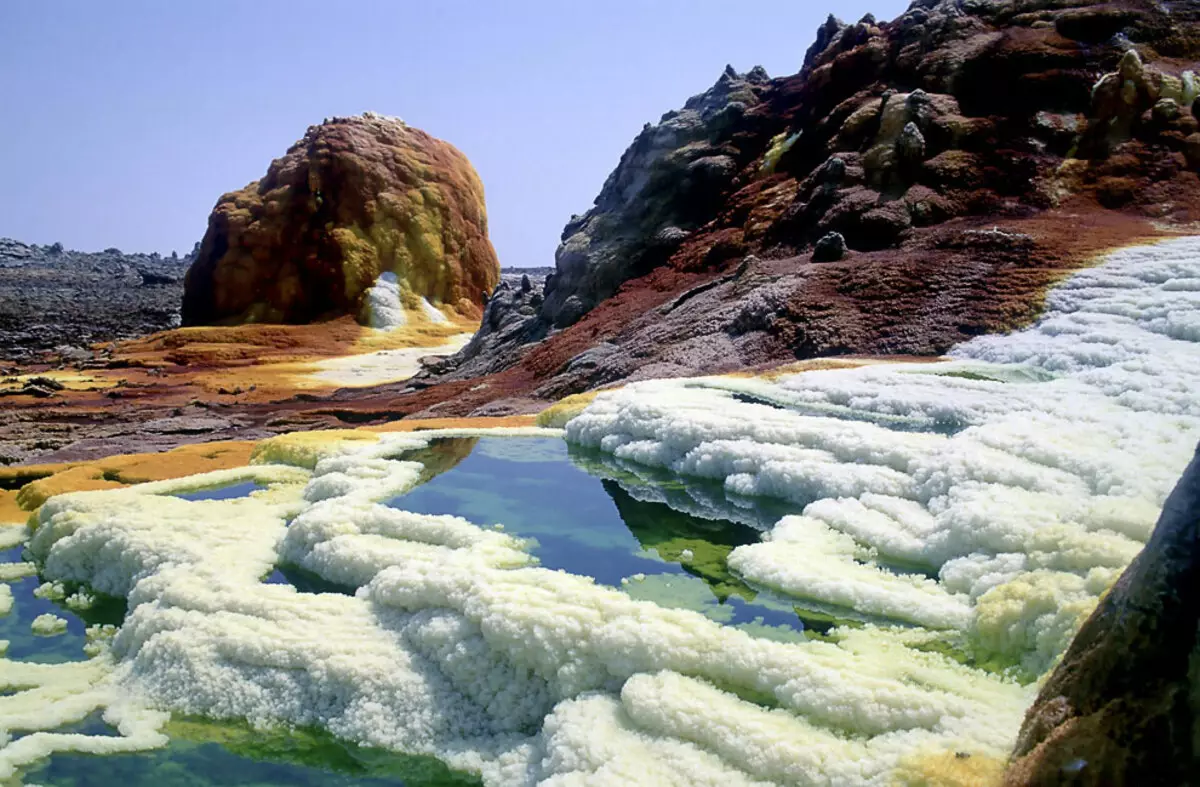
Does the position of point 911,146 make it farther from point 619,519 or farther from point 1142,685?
point 1142,685

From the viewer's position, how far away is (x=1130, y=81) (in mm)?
19516

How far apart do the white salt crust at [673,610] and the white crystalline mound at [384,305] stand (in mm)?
35245

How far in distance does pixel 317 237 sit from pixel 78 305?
811 inches

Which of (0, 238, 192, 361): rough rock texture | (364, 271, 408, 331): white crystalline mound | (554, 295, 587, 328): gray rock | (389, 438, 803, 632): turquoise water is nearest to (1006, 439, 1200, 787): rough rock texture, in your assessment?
(389, 438, 803, 632): turquoise water

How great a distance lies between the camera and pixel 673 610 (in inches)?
196

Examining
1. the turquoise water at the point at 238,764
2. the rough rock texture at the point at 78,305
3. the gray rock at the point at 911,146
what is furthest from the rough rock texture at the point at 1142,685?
the rough rock texture at the point at 78,305

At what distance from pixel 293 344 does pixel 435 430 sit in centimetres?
3037

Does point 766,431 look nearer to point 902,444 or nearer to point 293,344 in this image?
point 902,444

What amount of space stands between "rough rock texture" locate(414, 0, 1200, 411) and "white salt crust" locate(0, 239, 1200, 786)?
6.73m

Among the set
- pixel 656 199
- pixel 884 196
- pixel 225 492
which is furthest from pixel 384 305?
pixel 225 492

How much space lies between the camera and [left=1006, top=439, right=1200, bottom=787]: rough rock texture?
276cm

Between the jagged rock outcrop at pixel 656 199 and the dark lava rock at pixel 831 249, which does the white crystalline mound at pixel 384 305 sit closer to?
the jagged rock outcrop at pixel 656 199

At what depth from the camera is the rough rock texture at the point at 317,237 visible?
4431 centimetres

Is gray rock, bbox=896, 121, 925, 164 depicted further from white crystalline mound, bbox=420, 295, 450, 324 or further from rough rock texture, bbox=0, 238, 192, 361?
rough rock texture, bbox=0, 238, 192, 361
